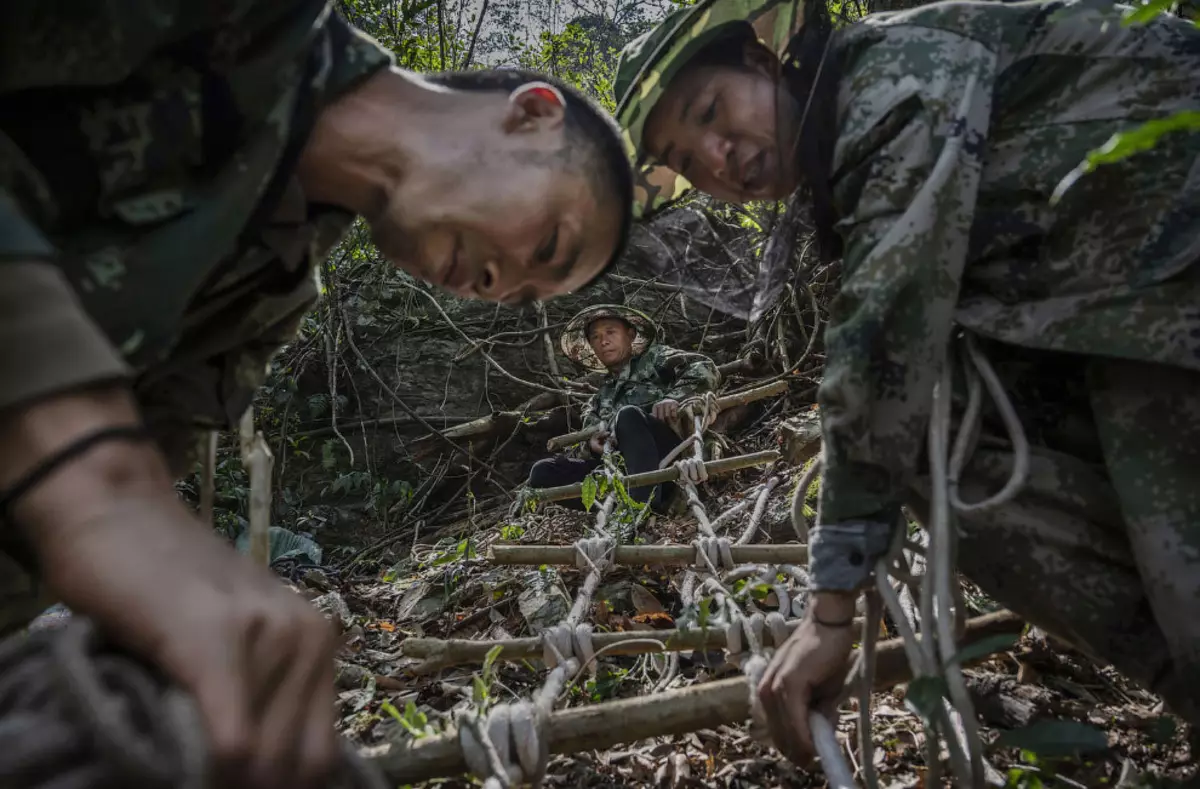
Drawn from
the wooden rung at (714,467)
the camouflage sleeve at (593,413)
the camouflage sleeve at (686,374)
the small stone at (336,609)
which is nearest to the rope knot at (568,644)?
the small stone at (336,609)

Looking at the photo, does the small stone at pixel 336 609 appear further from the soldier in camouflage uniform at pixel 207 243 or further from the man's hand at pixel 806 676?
the man's hand at pixel 806 676

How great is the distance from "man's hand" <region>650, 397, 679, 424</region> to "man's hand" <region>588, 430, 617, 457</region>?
37cm

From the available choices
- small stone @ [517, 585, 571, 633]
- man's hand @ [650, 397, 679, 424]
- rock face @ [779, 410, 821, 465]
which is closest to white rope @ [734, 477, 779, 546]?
rock face @ [779, 410, 821, 465]

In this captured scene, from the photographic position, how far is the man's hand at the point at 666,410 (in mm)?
4359

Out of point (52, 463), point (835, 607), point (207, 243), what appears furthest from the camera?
point (835, 607)

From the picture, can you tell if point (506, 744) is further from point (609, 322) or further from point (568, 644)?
point (609, 322)

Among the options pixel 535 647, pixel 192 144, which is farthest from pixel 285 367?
pixel 192 144

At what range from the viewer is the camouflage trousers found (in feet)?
3.29

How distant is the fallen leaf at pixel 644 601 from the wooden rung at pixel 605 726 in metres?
1.47

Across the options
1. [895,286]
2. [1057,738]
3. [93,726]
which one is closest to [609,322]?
[895,286]

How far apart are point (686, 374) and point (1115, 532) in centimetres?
370

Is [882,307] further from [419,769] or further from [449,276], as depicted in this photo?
[419,769]

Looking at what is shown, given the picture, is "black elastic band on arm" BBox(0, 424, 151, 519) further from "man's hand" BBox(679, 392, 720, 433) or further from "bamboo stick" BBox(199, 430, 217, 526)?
"man's hand" BBox(679, 392, 720, 433)

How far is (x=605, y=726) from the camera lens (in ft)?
3.23
